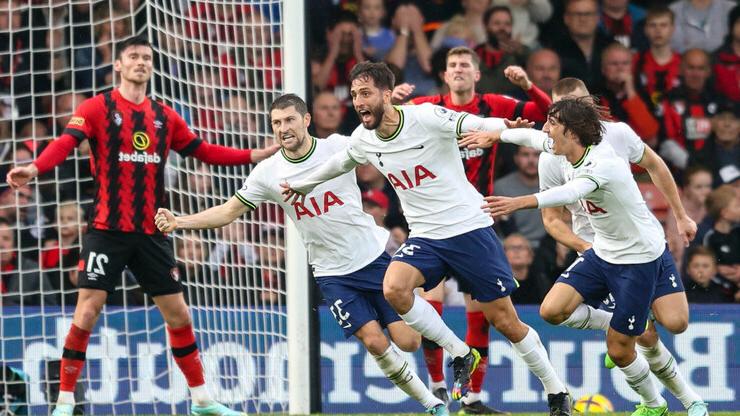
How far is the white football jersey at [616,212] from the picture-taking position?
24.3 feet

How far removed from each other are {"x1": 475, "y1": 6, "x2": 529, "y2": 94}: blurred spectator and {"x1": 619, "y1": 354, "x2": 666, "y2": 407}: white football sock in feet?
13.0

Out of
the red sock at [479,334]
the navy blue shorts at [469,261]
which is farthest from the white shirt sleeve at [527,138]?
the red sock at [479,334]

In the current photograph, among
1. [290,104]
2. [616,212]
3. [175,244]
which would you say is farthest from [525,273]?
[290,104]

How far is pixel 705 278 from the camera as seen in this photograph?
1109cm

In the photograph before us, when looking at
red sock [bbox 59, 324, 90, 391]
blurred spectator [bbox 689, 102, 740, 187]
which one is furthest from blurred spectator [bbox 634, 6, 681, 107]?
red sock [bbox 59, 324, 90, 391]

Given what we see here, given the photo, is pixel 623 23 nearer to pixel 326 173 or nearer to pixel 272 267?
pixel 272 267

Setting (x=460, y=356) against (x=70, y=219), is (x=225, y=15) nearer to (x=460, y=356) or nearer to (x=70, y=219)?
(x=70, y=219)

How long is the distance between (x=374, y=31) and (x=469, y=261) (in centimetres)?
453

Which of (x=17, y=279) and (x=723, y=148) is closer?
(x=17, y=279)

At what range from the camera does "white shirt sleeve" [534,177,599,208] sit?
6.99m

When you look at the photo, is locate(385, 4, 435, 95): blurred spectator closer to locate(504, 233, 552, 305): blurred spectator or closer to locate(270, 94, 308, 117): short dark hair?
locate(504, 233, 552, 305): blurred spectator

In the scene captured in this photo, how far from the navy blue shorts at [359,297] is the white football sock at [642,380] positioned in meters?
1.42

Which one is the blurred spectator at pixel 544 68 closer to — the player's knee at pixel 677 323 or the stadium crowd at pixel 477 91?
the stadium crowd at pixel 477 91

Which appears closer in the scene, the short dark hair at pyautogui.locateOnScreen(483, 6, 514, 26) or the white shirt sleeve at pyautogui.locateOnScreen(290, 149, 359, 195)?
the white shirt sleeve at pyautogui.locateOnScreen(290, 149, 359, 195)
